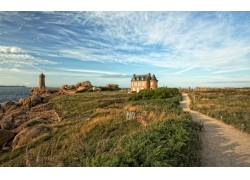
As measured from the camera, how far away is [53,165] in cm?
378

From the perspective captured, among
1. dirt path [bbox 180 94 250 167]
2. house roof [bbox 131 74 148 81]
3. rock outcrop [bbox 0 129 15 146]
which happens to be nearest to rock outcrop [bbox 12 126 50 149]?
rock outcrop [bbox 0 129 15 146]

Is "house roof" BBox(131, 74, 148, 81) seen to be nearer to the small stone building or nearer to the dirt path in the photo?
the small stone building

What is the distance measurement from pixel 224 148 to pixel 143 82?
36.8 meters

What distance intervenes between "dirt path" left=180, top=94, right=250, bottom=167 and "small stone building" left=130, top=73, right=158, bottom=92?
1325 inches

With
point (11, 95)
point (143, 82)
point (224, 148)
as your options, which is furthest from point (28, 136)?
point (11, 95)

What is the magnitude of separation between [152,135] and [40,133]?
8.81 m

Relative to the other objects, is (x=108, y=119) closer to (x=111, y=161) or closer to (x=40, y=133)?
(x=40, y=133)

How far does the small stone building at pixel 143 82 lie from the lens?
42.2 m

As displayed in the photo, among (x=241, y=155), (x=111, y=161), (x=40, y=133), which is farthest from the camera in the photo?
(x=40, y=133)

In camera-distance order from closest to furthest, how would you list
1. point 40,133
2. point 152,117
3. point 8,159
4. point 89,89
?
1. point 8,159
2. point 152,117
3. point 40,133
4. point 89,89

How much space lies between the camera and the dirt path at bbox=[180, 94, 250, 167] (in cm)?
497

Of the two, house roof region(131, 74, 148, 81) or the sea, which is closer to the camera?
the sea

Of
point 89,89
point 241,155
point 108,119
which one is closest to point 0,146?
point 108,119

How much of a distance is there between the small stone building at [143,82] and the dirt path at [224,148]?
3364 centimetres
